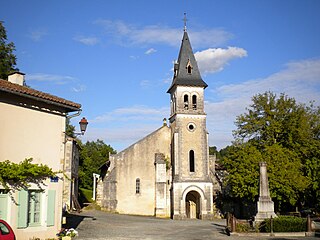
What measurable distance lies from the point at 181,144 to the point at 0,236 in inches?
1057

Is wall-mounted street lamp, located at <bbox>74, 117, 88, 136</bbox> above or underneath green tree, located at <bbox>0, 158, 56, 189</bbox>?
above

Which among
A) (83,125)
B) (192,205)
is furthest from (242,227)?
(192,205)

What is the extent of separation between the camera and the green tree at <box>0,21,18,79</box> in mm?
27984

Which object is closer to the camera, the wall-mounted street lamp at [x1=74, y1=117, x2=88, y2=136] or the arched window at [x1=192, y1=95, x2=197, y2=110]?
the wall-mounted street lamp at [x1=74, y1=117, x2=88, y2=136]

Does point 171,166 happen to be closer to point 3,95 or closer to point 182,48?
point 182,48

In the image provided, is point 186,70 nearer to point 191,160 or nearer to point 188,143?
point 188,143

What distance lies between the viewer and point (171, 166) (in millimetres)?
38031

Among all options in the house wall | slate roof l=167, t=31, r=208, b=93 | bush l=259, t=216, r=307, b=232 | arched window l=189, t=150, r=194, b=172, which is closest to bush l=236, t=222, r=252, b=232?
bush l=259, t=216, r=307, b=232

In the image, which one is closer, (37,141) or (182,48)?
(37,141)

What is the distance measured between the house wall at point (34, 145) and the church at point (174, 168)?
70.3 feet

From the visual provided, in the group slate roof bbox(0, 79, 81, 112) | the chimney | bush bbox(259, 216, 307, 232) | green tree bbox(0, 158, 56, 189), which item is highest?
the chimney

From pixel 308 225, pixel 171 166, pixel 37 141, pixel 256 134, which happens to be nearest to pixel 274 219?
pixel 308 225

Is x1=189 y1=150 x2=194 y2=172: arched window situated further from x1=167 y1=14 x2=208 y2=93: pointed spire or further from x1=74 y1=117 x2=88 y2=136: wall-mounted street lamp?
x1=74 y1=117 x2=88 y2=136: wall-mounted street lamp

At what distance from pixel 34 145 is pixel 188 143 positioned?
24.1 meters
